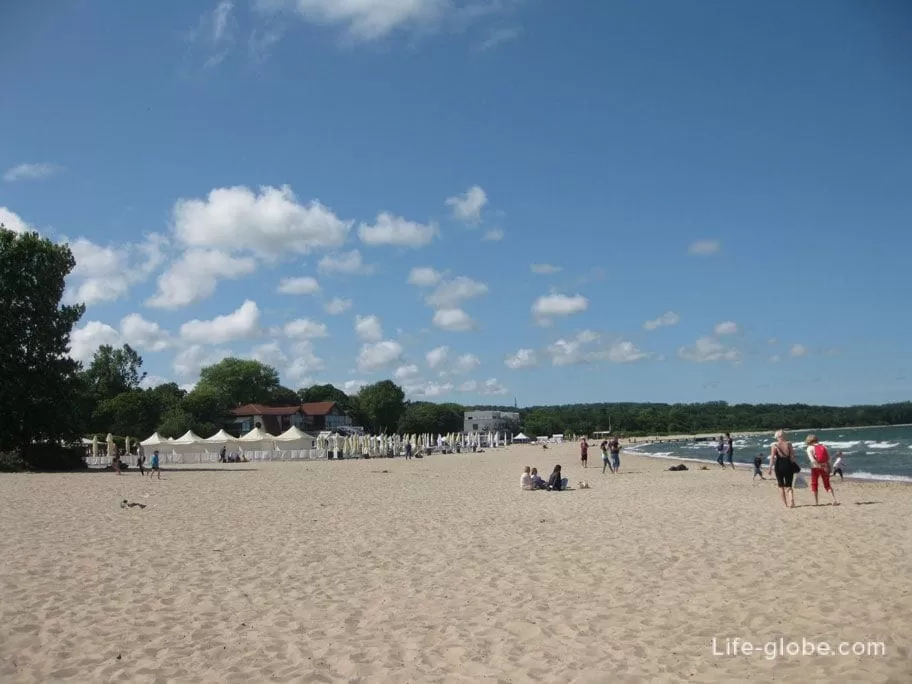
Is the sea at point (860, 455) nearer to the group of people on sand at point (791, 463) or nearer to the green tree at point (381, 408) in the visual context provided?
the group of people on sand at point (791, 463)

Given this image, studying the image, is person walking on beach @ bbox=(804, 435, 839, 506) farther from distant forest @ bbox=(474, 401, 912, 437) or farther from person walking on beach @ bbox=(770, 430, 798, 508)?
distant forest @ bbox=(474, 401, 912, 437)

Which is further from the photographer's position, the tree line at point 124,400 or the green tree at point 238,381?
the green tree at point 238,381

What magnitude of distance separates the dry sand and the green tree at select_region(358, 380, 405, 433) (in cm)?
10606

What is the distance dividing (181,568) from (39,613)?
7.22 feet

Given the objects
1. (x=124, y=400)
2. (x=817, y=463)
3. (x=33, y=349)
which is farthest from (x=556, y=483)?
(x=124, y=400)

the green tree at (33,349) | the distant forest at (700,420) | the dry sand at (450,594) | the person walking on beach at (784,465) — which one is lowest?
the distant forest at (700,420)

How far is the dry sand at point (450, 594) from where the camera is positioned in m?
5.39

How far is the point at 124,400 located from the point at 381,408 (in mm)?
53026

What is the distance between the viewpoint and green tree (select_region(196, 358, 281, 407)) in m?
111

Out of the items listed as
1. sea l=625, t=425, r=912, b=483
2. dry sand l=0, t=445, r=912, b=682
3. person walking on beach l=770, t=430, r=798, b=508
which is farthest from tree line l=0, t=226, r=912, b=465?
sea l=625, t=425, r=912, b=483

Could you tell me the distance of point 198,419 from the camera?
267ft

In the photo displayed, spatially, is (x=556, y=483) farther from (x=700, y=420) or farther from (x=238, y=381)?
(x=700, y=420)

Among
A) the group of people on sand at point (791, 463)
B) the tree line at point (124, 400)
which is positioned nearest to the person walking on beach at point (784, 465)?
the group of people on sand at point (791, 463)

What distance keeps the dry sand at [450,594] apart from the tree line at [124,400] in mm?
20334
